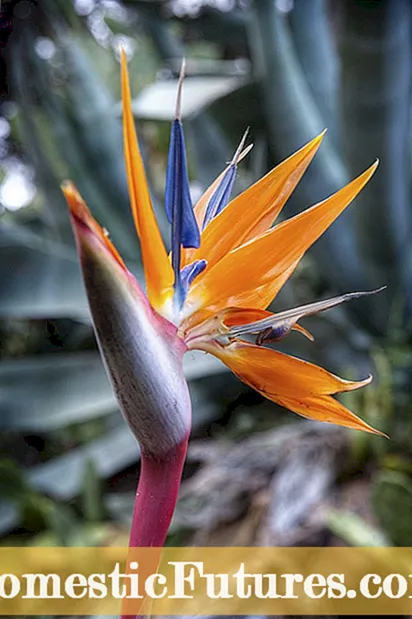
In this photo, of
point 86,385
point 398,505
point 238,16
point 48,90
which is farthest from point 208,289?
point 238,16

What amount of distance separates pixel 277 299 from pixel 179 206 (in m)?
0.59

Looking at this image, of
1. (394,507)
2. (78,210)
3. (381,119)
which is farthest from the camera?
(381,119)

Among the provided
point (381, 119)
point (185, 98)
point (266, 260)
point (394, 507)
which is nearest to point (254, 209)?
point (266, 260)

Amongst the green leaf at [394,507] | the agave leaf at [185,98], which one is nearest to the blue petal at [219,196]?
the green leaf at [394,507]

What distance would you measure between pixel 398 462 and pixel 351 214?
0.28 metres

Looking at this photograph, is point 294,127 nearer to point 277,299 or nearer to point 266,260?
point 277,299

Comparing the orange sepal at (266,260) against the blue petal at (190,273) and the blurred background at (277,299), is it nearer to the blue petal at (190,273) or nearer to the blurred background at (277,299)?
the blue petal at (190,273)

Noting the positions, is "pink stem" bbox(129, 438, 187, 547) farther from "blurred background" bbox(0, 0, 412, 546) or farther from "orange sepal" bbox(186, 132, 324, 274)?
"blurred background" bbox(0, 0, 412, 546)

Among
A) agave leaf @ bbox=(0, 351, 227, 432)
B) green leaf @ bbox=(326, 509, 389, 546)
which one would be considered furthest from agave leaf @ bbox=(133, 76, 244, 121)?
green leaf @ bbox=(326, 509, 389, 546)

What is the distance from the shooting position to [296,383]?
0.55 ft

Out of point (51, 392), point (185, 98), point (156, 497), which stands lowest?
point (156, 497)

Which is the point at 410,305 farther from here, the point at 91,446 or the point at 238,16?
the point at 238,16

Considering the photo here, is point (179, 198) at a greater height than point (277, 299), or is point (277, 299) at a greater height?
point (277, 299)

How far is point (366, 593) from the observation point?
43 cm
